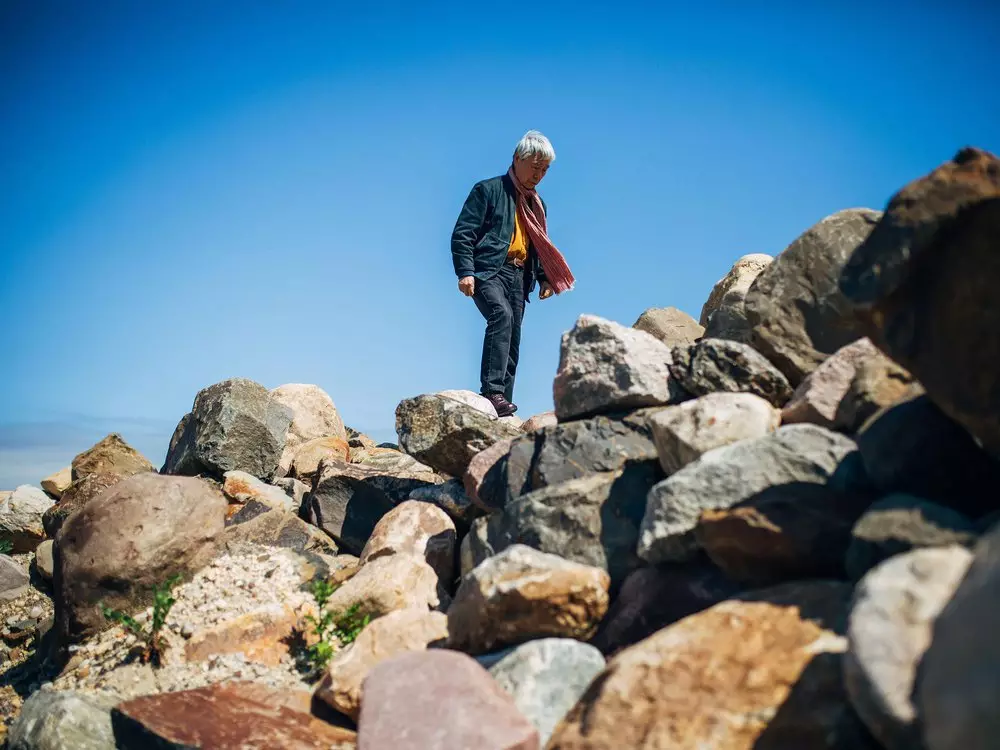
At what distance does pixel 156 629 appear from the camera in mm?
4555

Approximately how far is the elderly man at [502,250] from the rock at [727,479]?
11.8 feet

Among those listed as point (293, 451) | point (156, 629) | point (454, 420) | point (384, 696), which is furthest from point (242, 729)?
point (293, 451)

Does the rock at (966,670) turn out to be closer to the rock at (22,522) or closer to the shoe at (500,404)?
the shoe at (500,404)

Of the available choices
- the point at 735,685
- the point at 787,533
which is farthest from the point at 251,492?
the point at 735,685

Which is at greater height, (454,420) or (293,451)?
(454,420)

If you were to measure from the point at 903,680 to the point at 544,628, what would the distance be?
5.27 feet

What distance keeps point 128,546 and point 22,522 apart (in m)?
5.21

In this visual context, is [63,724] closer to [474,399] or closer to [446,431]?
[446,431]

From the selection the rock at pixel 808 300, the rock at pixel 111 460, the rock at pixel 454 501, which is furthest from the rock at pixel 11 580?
the rock at pixel 808 300

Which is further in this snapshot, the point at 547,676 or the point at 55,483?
the point at 55,483

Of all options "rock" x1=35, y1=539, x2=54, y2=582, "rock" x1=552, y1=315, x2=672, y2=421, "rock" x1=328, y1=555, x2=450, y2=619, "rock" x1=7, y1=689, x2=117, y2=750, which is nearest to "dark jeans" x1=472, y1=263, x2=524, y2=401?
"rock" x1=552, y1=315, x2=672, y2=421

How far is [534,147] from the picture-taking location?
715 cm

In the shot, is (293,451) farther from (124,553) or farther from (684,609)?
(684,609)

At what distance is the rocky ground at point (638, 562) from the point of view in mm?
2596
